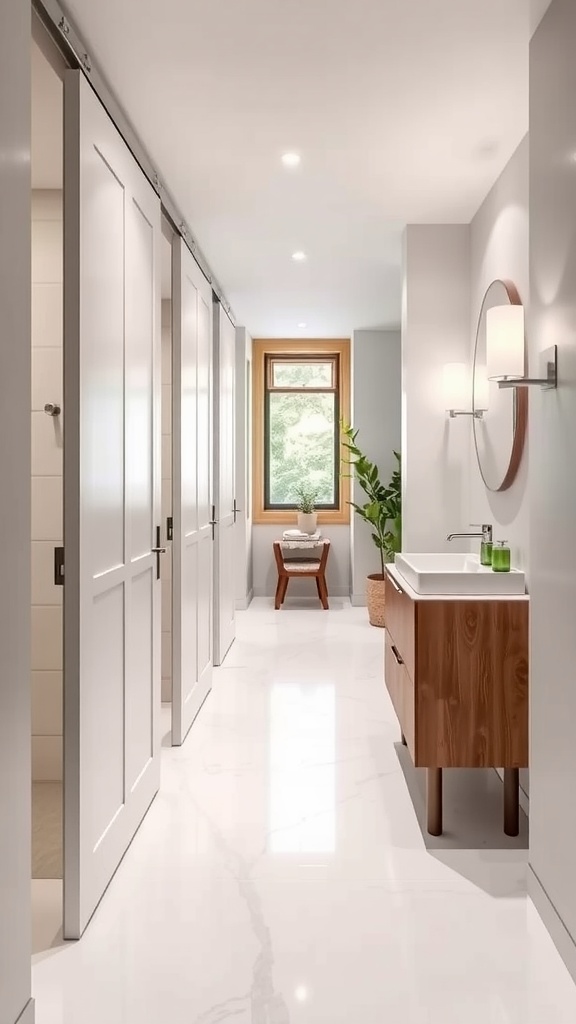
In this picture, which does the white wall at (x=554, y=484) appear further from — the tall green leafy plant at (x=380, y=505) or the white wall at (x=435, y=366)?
the tall green leafy plant at (x=380, y=505)

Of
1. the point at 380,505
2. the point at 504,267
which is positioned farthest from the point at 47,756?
the point at 380,505

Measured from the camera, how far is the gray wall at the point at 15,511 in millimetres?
1588

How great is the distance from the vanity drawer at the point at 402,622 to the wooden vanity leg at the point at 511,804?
47cm

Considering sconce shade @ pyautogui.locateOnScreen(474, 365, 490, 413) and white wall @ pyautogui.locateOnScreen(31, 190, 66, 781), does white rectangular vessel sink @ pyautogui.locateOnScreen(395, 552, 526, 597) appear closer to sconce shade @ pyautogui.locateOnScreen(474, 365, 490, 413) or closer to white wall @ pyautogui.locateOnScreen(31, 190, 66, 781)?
sconce shade @ pyautogui.locateOnScreen(474, 365, 490, 413)

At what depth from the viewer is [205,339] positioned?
15.1ft

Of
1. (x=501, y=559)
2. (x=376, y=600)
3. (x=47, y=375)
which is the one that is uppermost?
(x=47, y=375)

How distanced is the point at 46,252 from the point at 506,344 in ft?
5.82

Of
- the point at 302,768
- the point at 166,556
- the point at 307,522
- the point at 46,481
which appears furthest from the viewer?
the point at 307,522

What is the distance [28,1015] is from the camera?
5.64 feet

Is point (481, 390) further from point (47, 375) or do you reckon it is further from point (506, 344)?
point (47, 375)

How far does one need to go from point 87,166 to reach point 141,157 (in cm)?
89

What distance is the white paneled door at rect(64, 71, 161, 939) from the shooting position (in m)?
2.12

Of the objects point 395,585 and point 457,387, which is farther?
point 457,387

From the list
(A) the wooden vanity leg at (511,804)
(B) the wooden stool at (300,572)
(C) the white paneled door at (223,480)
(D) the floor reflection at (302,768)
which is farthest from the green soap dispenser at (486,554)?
(B) the wooden stool at (300,572)
